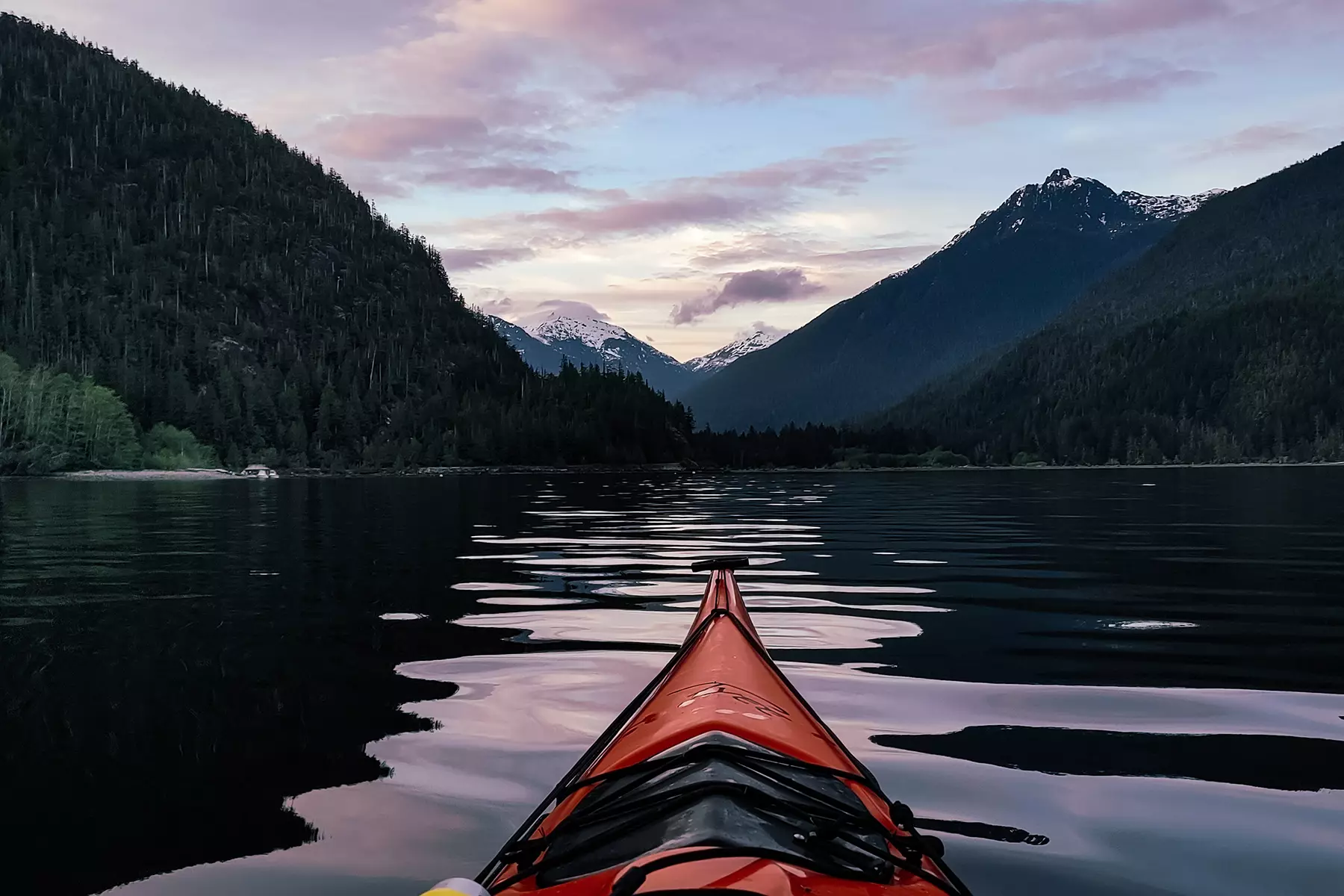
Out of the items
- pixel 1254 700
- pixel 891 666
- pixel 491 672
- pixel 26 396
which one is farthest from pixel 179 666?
pixel 26 396

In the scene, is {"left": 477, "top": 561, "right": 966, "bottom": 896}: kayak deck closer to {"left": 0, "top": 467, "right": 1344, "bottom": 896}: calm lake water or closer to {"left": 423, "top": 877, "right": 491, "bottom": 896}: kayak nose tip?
{"left": 423, "top": 877, "right": 491, "bottom": 896}: kayak nose tip

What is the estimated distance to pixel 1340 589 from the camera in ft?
71.2

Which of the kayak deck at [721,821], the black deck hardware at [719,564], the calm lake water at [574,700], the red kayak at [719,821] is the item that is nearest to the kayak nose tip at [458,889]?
the red kayak at [719,821]

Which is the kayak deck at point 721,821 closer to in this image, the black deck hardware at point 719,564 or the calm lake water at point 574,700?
the calm lake water at point 574,700

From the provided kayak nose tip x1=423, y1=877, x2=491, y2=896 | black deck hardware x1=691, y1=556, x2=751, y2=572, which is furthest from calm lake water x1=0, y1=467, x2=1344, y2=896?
kayak nose tip x1=423, y1=877, x2=491, y2=896

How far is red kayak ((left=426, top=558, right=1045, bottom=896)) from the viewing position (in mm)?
4258

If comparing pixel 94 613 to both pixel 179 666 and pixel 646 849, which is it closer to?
pixel 179 666

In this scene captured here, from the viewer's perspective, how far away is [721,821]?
490 centimetres

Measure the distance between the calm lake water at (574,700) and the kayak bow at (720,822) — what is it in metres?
1.91

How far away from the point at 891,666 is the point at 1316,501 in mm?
64743

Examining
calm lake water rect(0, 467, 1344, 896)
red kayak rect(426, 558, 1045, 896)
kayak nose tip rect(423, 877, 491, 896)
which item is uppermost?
kayak nose tip rect(423, 877, 491, 896)

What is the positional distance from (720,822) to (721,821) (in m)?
0.02

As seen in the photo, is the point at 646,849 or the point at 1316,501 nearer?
the point at 646,849

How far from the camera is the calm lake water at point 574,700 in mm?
7766
